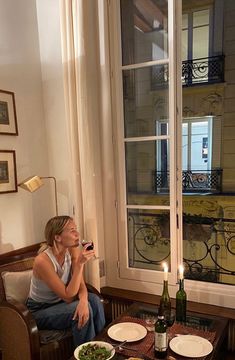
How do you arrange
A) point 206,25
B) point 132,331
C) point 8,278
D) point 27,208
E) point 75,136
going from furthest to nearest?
point 206,25, point 27,208, point 75,136, point 8,278, point 132,331

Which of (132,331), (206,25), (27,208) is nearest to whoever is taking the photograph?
(132,331)

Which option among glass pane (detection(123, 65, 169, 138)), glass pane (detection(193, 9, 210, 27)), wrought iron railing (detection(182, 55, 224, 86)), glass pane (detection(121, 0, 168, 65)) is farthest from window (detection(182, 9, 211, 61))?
glass pane (detection(123, 65, 169, 138))

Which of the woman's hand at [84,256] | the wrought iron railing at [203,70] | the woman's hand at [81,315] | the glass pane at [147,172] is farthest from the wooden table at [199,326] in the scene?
the wrought iron railing at [203,70]

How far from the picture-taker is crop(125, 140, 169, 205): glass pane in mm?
2314

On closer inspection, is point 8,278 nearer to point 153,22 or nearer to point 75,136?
point 75,136

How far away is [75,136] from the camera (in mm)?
2234

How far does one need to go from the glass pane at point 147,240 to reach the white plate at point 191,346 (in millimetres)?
859

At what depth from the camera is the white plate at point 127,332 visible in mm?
1617

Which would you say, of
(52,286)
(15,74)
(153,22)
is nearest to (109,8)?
(153,22)

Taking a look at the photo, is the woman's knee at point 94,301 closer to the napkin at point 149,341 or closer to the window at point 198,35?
the napkin at point 149,341

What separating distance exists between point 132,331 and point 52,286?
1.80ft

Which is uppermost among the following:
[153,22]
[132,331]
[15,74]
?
[153,22]

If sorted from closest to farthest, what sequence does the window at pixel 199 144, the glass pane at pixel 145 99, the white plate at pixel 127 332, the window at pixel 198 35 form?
the white plate at pixel 127 332 → the glass pane at pixel 145 99 → the window at pixel 198 35 → the window at pixel 199 144

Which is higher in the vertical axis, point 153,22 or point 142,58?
point 153,22
